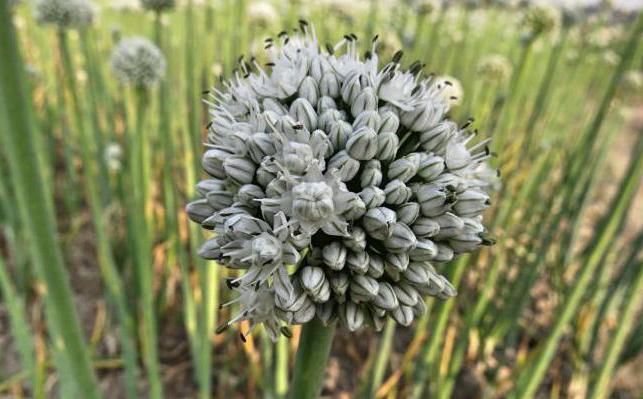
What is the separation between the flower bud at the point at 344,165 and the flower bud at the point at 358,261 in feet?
0.39

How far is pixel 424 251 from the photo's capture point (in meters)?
0.76

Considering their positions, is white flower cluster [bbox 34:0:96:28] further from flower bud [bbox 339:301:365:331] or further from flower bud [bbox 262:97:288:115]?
flower bud [bbox 339:301:365:331]

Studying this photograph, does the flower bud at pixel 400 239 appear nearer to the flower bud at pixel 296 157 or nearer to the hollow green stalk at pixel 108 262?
the flower bud at pixel 296 157

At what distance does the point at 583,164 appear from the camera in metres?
1.94

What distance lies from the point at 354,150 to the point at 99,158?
156cm

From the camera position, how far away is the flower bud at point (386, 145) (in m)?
0.78

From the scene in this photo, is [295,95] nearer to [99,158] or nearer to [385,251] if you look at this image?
[385,251]

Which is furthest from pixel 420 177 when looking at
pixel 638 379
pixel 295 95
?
pixel 638 379

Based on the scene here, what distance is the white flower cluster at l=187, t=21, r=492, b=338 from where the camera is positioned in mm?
721

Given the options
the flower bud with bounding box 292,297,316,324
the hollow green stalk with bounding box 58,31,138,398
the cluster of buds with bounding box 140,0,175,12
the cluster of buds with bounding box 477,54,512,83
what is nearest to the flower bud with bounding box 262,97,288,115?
the flower bud with bounding box 292,297,316,324

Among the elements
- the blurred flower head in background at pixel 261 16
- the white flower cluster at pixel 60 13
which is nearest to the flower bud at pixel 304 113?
the white flower cluster at pixel 60 13

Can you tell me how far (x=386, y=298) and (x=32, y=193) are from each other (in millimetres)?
509

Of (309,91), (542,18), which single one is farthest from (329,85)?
(542,18)

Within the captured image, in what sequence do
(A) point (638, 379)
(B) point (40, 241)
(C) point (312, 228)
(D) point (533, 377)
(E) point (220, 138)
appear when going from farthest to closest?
(A) point (638, 379)
(D) point (533, 377)
(E) point (220, 138)
(C) point (312, 228)
(B) point (40, 241)
